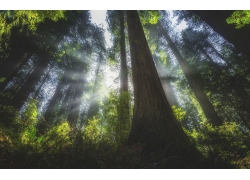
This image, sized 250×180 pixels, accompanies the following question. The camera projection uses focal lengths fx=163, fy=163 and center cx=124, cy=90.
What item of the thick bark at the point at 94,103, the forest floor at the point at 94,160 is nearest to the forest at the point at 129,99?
the forest floor at the point at 94,160

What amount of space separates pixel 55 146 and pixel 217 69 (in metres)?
13.1

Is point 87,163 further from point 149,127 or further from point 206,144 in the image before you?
point 206,144

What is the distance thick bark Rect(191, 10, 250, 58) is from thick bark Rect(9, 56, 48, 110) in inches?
374

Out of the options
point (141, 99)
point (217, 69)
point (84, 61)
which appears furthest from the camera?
point (84, 61)

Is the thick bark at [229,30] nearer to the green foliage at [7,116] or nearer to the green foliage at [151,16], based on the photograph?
the green foliage at [151,16]

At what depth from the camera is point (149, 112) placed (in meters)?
4.18

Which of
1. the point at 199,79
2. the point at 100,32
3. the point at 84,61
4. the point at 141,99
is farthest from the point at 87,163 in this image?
the point at 100,32

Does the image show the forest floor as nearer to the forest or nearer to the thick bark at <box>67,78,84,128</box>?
the forest

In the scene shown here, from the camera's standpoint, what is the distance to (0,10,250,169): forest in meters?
3.03

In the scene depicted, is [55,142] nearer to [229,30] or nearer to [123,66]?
[229,30]

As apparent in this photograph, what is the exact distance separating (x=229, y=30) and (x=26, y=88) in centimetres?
1069
